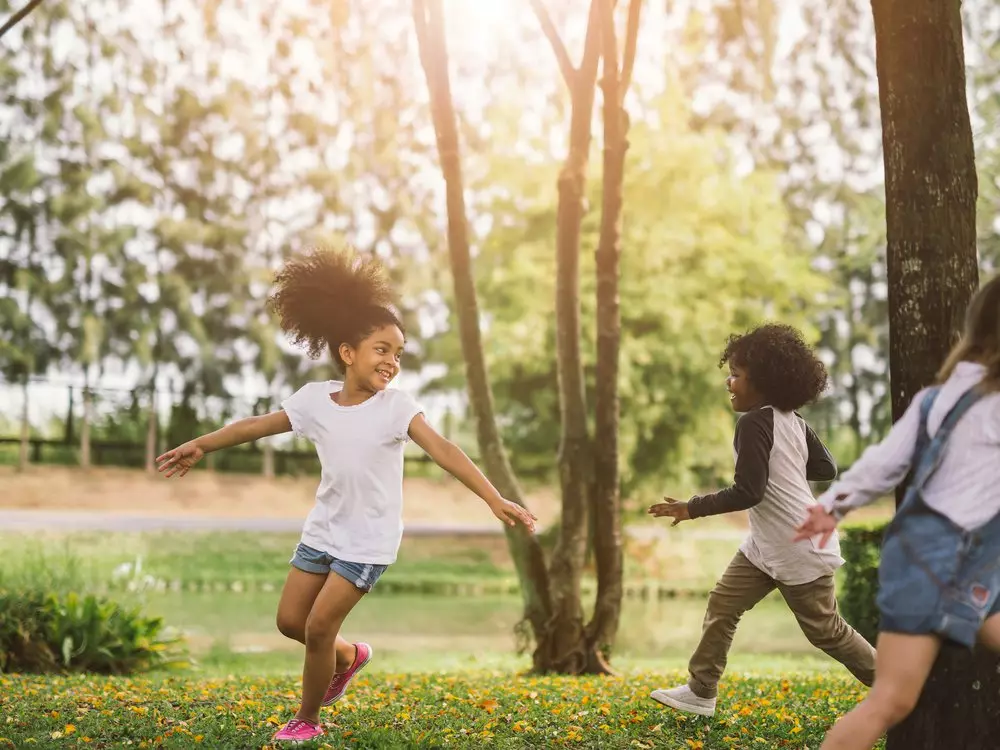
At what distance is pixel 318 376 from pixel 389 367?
28.5m

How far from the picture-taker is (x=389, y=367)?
16.6 ft

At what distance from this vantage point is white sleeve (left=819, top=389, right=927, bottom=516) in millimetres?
3619

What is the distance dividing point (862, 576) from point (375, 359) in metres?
7.32

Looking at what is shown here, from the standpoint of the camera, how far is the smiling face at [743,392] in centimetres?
523

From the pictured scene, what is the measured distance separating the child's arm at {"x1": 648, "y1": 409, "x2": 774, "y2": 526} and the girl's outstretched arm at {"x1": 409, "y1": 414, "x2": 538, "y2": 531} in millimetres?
547

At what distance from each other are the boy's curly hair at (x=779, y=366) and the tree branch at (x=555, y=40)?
468cm

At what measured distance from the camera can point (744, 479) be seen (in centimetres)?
493

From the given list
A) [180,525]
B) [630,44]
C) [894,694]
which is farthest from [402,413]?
[180,525]

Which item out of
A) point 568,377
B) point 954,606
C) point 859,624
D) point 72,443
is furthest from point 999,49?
point 72,443

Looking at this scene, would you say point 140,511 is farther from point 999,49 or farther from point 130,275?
point 999,49

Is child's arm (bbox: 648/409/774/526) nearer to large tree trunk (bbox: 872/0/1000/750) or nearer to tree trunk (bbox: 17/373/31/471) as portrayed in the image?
large tree trunk (bbox: 872/0/1000/750)

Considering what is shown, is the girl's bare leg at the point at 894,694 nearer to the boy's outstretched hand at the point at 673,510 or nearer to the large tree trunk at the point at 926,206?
the large tree trunk at the point at 926,206

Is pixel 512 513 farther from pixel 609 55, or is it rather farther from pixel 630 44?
pixel 630 44

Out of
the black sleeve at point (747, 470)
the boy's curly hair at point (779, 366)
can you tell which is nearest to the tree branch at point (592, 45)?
the boy's curly hair at point (779, 366)
